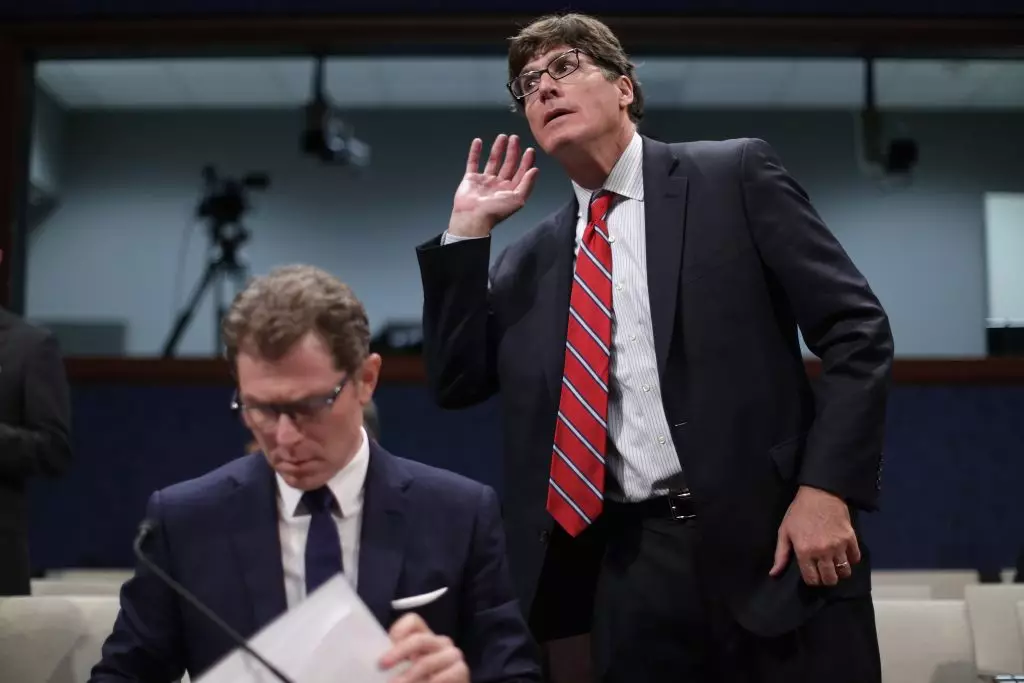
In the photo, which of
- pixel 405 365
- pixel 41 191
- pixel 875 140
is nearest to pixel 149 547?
pixel 405 365

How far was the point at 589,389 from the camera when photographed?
1.71 meters

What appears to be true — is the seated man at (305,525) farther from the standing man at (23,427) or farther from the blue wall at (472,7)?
the blue wall at (472,7)

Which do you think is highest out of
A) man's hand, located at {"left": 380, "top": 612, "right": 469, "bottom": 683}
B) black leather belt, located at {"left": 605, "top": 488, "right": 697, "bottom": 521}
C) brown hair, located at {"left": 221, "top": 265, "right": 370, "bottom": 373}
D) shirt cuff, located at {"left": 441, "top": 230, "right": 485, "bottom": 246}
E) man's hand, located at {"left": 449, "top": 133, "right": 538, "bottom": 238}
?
man's hand, located at {"left": 449, "top": 133, "right": 538, "bottom": 238}

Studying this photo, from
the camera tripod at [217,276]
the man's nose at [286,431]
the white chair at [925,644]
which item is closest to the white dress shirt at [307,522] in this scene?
the man's nose at [286,431]

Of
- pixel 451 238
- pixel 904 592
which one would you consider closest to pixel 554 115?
pixel 451 238

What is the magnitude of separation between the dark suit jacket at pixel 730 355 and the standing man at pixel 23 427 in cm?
135

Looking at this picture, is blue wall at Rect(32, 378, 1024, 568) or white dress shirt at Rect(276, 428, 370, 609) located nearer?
white dress shirt at Rect(276, 428, 370, 609)

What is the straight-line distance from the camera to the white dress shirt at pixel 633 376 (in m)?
1.68

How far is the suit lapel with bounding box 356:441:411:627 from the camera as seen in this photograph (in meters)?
1.25

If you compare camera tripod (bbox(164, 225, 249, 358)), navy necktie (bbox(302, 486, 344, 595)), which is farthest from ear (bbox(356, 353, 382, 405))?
camera tripod (bbox(164, 225, 249, 358))

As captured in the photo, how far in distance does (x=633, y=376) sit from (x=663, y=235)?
0.23 metres

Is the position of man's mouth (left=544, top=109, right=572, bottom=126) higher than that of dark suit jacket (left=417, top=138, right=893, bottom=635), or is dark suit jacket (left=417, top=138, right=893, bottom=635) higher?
man's mouth (left=544, top=109, right=572, bottom=126)

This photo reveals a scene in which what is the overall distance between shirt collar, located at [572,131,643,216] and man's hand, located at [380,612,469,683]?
913 mm

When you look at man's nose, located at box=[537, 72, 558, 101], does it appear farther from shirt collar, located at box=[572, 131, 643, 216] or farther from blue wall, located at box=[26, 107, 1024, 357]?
blue wall, located at box=[26, 107, 1024, 357]
